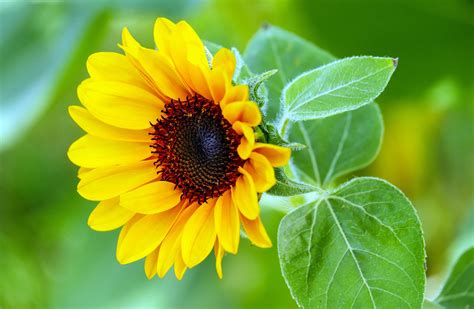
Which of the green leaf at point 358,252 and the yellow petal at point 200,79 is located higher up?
the yellow petal at point 200,79

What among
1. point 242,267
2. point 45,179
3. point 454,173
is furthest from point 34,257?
point 454,173

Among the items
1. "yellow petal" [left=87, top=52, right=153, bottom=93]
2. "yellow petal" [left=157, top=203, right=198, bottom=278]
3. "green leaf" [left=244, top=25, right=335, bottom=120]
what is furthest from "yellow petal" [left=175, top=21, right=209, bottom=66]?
"green leaf" [left=244, top=25, right=335, bottom=120]

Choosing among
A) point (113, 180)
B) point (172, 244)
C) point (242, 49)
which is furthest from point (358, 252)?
point (242, 49)

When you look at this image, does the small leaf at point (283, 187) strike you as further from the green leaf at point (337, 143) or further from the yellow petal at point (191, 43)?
the green leaf at point (337, 143)

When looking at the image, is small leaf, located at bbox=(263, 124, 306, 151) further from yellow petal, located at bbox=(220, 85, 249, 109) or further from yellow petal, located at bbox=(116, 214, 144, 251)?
yellow petal, located at bbox=(116, 214, 144, 251)

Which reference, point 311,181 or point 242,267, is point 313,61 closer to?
point 311,181

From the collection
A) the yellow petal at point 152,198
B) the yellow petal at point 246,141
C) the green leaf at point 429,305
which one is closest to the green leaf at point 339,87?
the yellow petal at point 246,141

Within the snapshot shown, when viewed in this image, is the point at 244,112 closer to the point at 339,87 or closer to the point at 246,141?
the point at 246,141
